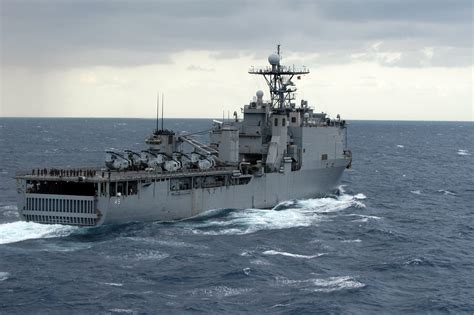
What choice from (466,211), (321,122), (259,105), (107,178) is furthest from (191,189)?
(466,211)

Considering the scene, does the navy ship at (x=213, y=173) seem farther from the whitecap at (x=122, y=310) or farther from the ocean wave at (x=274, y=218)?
the whitecap at (x=122, y=310)

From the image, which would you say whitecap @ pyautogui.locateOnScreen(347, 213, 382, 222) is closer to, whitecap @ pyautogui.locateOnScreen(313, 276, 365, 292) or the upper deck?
the upper deck

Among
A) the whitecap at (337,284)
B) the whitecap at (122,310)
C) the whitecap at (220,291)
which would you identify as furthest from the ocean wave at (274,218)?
the whitecap at (122,310)

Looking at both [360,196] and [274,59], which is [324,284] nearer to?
[274,59]

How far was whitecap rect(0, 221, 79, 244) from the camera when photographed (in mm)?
41469

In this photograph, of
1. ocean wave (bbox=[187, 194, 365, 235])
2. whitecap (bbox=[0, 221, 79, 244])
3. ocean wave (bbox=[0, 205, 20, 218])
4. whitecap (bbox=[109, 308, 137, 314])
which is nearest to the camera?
whitecap (bbox=[109, 308, 137, 314])

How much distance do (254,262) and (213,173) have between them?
44.3 feet

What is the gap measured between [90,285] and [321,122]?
35197mm

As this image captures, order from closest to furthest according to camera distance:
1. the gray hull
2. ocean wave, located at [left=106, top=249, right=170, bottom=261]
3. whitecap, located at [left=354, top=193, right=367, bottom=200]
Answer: ocean wave, located at [left=106, top=249, right=170, bottom=261] → the gray hull → whitecap, located at [left=354, top=193, right=367, bottom=200]

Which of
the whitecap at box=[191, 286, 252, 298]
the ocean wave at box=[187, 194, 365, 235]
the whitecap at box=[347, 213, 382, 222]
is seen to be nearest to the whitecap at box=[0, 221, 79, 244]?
the ocean wave at box=[187, 194, 365, 235]

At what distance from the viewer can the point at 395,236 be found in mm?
44625

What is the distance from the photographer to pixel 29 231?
4253cm

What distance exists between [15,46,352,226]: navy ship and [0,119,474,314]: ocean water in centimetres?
114

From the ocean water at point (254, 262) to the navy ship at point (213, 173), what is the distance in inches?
45.0
